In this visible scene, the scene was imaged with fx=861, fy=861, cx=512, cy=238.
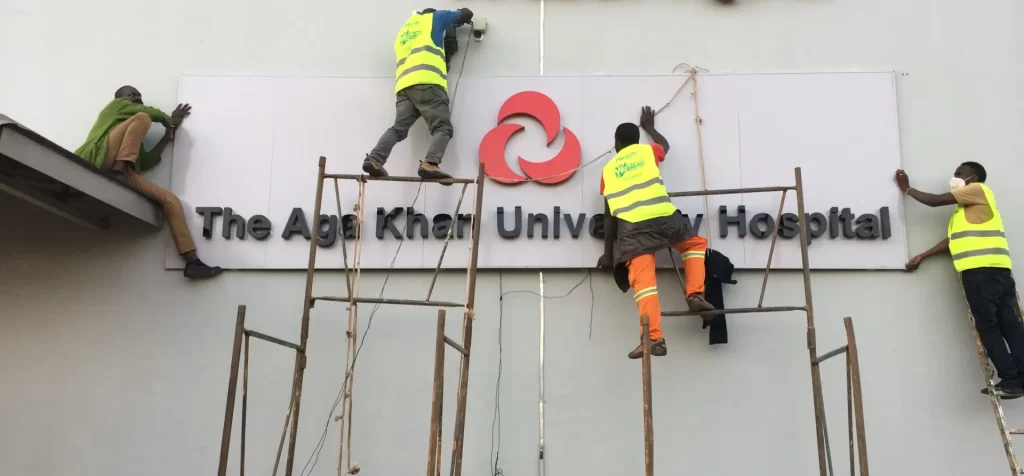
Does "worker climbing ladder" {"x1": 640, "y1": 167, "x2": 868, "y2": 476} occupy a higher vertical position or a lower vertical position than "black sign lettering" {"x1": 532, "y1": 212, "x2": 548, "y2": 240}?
lower

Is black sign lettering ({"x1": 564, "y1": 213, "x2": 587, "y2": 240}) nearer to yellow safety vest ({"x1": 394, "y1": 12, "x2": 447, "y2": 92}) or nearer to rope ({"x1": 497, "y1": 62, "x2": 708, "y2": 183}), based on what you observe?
rope ({"x1": 497, "y1": 62, "x2": 708, "y2": 183})

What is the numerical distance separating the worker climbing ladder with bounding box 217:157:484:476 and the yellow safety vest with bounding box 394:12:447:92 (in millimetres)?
740

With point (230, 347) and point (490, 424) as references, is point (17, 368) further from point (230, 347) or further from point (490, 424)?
point (490, 424)

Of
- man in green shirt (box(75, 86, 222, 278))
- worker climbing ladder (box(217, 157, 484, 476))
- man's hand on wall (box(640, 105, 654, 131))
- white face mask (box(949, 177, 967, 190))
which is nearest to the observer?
worker climbing ladder (box(217, 157, 484, 476))

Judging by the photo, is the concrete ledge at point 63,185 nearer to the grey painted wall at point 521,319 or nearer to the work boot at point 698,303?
the grey painted wall at point 521,319

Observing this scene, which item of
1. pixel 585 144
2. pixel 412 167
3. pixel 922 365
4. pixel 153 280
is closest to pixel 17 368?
pixel 153 280

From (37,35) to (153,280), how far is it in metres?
2.19

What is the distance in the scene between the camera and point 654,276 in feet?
17.5

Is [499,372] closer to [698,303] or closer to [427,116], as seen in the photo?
[698,303]

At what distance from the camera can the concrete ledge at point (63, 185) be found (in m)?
4.90

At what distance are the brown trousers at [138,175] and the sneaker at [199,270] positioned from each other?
4.0 inches

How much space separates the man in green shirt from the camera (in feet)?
19.1

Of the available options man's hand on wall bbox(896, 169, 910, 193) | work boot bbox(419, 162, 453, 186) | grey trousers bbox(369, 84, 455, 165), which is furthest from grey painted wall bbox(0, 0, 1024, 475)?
work boot bbox(419, 162, 453, 186)

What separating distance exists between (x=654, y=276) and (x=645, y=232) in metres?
0.28
